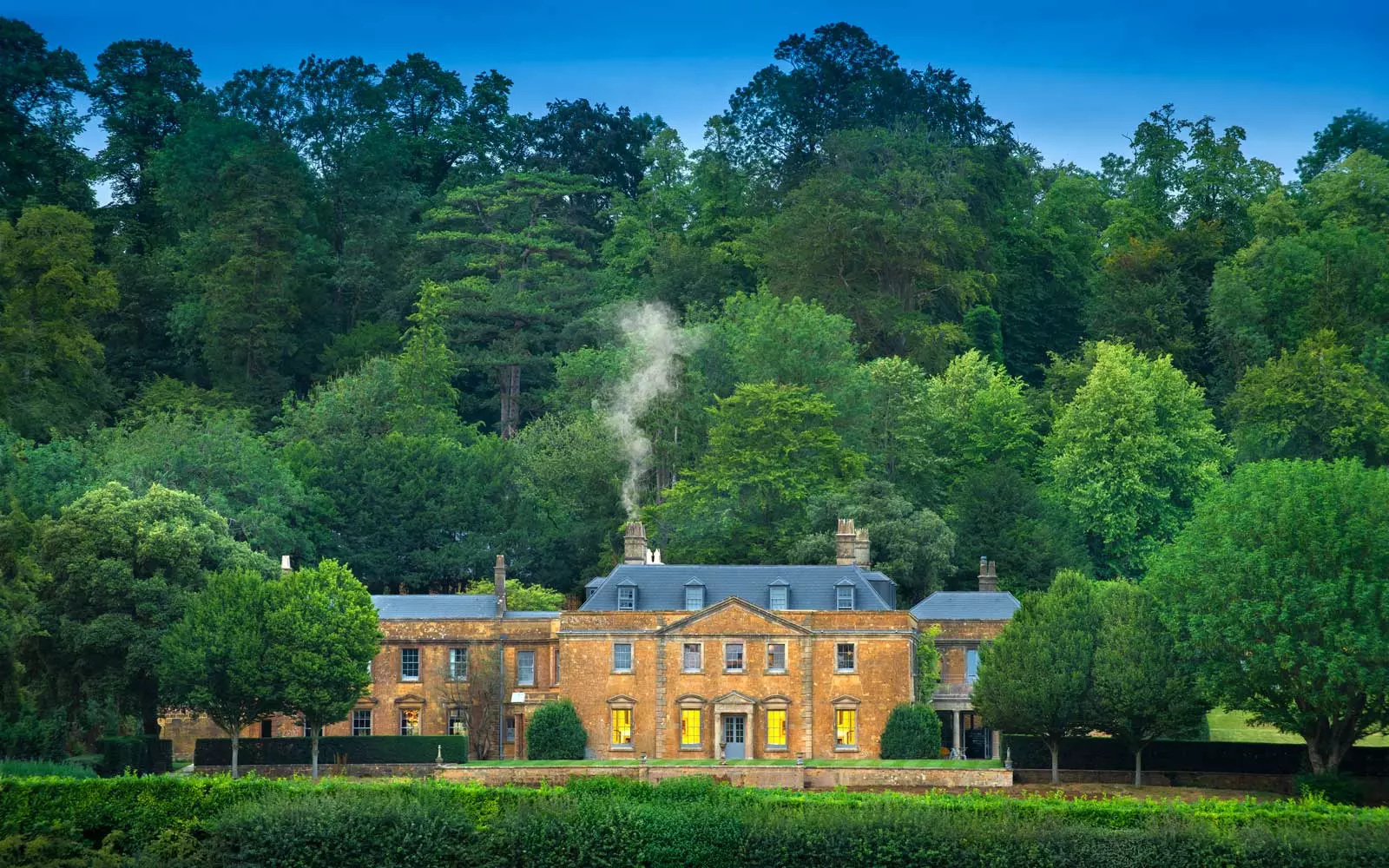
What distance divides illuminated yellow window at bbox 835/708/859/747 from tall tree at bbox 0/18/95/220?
5709 centimetres

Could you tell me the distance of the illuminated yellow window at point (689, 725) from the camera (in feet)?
267

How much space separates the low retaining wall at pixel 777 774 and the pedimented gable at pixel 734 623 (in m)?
7.49

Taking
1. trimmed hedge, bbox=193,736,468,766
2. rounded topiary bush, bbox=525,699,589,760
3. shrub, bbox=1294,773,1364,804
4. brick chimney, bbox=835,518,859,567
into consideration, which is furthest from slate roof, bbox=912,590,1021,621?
shrub, bbox=1294,773,1364,804

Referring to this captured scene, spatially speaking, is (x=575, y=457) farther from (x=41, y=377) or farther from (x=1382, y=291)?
(x=1382, y=291)

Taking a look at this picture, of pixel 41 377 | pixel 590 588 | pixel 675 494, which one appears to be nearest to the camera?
pixel 590 588

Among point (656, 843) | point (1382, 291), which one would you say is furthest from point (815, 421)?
point (656, 843)

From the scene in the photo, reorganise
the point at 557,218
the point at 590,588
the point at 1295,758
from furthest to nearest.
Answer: the point at 557,218 < the point at 590,588 < the point at 1295,758

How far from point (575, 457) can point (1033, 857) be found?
57863mm

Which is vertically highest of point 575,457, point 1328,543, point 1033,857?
point 575,457

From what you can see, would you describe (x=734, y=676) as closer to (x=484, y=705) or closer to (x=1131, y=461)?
(x=484, y=705)

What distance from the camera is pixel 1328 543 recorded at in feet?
219

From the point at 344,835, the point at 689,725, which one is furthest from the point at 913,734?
the point at 344,835

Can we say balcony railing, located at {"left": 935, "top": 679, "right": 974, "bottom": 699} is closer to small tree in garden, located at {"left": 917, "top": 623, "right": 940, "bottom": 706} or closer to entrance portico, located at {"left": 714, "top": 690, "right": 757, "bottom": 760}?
small tree in garden, located at {"left": 917, "top": 623, "right": 940, "bottom": 706}

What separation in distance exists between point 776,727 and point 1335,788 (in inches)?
907
